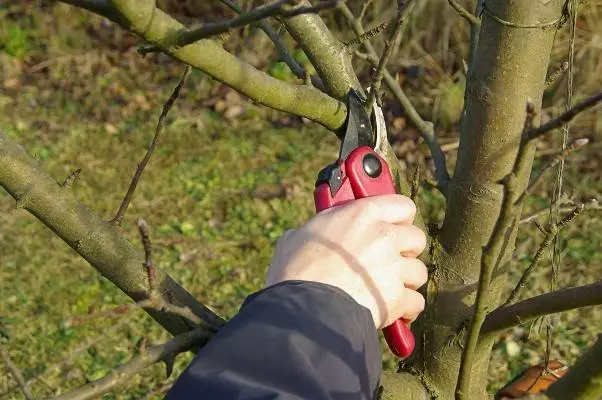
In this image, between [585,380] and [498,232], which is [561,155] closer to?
[498,232]

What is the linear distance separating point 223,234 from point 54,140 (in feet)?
4.45

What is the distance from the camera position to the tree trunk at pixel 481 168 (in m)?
1.28

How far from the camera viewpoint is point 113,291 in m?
3.22

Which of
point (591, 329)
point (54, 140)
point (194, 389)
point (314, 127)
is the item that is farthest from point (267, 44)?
point (194, 389)

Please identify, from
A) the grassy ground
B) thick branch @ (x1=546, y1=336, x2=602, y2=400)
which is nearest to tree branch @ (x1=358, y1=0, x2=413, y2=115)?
thick branch @ (x1=546, y1=336, x2=602, y2=400)

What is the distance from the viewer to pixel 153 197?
3826 mm

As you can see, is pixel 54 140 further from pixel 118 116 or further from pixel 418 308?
pixel 418 308

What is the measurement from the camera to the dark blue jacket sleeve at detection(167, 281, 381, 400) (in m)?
0.99

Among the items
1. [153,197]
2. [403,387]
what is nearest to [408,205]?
[403,387]

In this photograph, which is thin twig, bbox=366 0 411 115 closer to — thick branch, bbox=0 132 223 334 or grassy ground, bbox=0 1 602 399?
thick branch, bbox=0 132 223 334

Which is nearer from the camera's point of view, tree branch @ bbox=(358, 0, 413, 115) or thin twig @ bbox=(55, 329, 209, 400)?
thin twig @ bbox=(55, 329, 209, 400)

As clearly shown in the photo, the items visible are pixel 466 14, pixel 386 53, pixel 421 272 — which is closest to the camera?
pixel 386 53

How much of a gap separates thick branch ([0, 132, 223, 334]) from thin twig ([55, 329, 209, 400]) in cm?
5

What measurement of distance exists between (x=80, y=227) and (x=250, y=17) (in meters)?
0.58
